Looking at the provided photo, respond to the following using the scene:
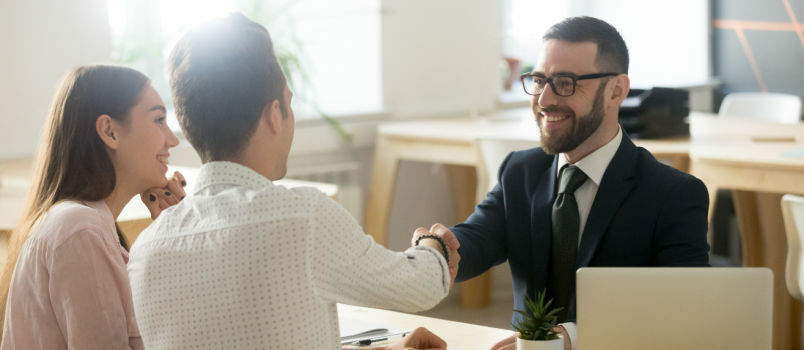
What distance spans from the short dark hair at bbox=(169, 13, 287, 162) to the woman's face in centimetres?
52

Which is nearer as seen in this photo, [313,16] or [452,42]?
[313,16]

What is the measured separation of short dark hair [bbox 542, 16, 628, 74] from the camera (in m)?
2.04

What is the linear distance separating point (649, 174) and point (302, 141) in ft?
8.57

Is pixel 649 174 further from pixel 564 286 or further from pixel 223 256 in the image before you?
pixel 223 256

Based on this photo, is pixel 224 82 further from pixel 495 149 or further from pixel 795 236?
pixel 495 149

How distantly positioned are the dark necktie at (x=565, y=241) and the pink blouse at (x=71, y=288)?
0.83 metres

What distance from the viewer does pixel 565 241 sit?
2035mm

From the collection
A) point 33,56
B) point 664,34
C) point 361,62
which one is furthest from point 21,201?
point 664,34

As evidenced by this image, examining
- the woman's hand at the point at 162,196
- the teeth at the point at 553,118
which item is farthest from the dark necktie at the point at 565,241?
the woman's hand at the point at 162,196

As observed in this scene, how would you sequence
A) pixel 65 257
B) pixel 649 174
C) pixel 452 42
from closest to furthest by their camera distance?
pixel 65 257, pixel 649 174, pixel 452 42

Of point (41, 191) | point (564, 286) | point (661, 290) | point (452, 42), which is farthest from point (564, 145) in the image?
point (452, 42)

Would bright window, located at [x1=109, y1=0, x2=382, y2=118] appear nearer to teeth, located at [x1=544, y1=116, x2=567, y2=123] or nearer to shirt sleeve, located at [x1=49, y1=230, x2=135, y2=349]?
teeth, located at [x1=544, y1=116, x2=567, y2=123]

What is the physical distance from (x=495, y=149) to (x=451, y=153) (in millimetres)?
522

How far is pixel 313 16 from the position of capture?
463cm
